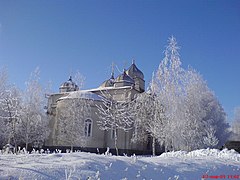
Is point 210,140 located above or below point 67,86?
below

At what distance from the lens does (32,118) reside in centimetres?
2875

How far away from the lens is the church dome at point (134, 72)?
4106 centimetres

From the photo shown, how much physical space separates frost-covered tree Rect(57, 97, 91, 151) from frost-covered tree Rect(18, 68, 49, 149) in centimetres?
212

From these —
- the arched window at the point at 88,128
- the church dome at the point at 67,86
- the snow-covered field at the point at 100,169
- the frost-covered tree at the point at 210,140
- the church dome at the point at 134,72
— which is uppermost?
the church dome at the point at 134,72

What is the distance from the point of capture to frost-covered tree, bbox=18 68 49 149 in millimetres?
27594

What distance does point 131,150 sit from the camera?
3011 cm

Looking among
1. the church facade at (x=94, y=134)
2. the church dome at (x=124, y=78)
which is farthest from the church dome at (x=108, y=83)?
the church facade at (x=94, y=134)

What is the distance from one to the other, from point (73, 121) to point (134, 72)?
16.7 metres

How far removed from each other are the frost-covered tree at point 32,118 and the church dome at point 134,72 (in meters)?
15.8

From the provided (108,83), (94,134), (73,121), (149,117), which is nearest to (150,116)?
(149,117)

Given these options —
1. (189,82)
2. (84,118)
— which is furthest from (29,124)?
(189,82)

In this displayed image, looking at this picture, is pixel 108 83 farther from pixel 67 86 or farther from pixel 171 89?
pixel 171 89

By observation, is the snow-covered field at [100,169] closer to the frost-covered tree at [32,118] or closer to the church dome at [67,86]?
the frost-covered tree at [32,118]

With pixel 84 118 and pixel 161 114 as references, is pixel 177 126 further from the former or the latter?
pixel 84 118
